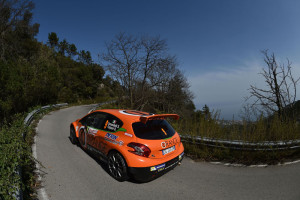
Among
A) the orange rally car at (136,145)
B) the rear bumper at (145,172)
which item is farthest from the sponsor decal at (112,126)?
the rear bumper at (145,172)

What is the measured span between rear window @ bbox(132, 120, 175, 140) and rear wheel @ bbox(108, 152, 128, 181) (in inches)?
27.8

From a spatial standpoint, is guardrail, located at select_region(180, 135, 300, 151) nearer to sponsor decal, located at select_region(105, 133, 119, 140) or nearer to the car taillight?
the car taillight

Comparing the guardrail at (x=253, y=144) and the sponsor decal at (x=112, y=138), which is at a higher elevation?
the sponsor decal at (x=112, y=138)

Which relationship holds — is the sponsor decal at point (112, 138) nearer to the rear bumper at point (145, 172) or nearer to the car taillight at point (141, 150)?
the car taillight at point (141, 150)

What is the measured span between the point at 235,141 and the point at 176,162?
2223 mm

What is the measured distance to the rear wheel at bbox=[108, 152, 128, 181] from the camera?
315cm

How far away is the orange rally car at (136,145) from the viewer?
301 cm

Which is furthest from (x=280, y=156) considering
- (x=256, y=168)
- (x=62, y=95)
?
(x=62, y=95)

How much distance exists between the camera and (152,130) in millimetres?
3375

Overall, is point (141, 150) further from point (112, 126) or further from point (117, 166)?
point (112, 126)

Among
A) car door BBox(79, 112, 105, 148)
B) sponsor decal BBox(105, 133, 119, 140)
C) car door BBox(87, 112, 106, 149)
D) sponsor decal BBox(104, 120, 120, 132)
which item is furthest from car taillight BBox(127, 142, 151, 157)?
car door BBox(79, 112, 105, 148)

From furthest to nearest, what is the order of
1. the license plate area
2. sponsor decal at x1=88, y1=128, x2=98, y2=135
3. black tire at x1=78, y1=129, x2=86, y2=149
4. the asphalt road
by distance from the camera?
black tire at x1=78, y1=129, x2=86, y2=149 < sponsor decal at x1=88, y1=128, x2=98, y2=135 < the license plate area < the asphalt road

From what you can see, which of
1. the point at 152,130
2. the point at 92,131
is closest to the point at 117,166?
the point at 152,130

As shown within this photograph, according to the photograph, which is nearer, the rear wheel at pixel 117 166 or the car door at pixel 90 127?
Answer: the rear wheel at pixel 117 166
